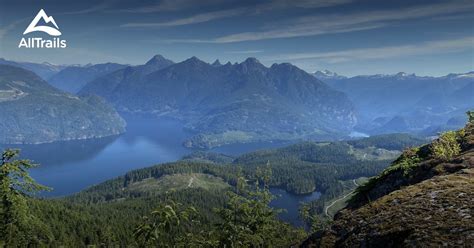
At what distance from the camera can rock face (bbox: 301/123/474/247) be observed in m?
20.9

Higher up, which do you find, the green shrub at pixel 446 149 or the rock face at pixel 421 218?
A: the green shrub at pixel 446 149

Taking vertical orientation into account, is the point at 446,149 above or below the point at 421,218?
above

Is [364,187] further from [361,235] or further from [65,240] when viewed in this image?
[65,240]

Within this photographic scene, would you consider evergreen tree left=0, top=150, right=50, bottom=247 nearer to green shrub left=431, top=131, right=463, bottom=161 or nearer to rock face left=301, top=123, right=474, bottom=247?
rock face left=301, top=123, right=474, bottom=247

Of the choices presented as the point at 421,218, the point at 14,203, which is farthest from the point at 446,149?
the point at 14,203

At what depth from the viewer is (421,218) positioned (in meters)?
23.4

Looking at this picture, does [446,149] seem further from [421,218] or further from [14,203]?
[14,203]

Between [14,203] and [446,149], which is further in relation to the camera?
[446,149]

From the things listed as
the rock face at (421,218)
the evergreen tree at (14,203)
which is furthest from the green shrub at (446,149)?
the evergreen tree at (14,203)

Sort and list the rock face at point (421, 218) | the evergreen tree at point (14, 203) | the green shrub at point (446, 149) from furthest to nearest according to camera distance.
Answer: the green shrub at point (446, 149) → the evergreen tree at point (14, 203) → the rock face at point (421, 218)

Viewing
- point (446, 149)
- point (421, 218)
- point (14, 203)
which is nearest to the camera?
point (421, 218)

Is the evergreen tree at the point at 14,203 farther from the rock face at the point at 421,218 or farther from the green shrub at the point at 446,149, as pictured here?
the green shrub at the point at 446,149

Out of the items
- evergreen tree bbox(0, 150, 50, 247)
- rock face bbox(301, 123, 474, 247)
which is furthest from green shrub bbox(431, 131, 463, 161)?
evergreen tree bbox(0, 150, 50, 247)

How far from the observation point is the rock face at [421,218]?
822 inches
